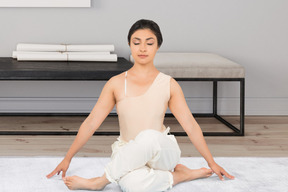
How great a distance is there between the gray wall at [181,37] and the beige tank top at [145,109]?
1.64 metres

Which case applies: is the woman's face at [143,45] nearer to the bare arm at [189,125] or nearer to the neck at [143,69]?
the neck at [143,69]

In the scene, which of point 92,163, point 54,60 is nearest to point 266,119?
point 54,60

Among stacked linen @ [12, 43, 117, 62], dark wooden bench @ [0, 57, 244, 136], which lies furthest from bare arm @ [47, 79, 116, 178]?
stacked linen @ [12, 43, 117, 62]

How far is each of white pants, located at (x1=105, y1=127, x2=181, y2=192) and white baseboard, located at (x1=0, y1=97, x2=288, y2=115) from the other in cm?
172

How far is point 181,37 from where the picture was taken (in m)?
3.34

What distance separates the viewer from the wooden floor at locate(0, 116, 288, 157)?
8.05 feet

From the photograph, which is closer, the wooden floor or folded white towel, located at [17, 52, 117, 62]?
the wooden floor

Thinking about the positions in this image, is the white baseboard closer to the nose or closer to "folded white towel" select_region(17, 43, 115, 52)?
"folded white towel" select_region(17, 43, 115, 52)

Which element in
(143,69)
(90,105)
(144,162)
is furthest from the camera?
(90,105)

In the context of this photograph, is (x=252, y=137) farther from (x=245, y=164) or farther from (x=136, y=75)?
(x=136, y=75)

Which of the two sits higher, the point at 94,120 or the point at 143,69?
the point at 143,69

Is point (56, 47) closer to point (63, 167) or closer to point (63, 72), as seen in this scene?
point (63, 72)

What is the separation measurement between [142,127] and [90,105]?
66.4 inches

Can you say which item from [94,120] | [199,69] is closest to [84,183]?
[94,120]
